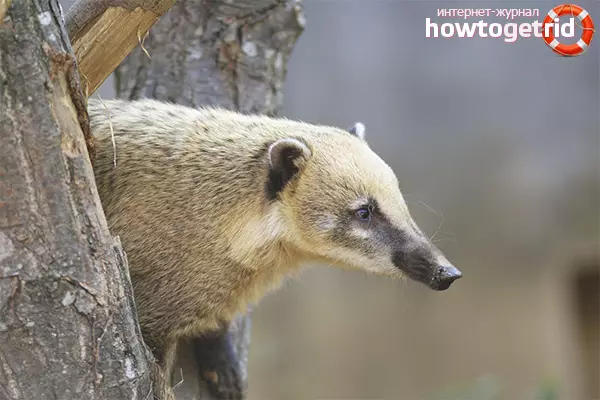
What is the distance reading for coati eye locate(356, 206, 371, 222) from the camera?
2994mm

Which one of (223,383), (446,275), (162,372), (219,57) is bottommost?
(223,383)

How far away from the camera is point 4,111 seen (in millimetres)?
1992

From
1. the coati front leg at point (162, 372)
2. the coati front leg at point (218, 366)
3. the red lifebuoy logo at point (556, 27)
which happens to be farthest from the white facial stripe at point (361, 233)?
the red lifebuoy logo at point (556, 27)

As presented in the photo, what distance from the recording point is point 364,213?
3.00m

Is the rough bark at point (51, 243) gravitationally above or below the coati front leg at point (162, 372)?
above

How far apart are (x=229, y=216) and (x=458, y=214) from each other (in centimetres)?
488

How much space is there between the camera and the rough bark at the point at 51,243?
202 cm

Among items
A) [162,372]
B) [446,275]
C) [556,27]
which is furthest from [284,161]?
[556,27]

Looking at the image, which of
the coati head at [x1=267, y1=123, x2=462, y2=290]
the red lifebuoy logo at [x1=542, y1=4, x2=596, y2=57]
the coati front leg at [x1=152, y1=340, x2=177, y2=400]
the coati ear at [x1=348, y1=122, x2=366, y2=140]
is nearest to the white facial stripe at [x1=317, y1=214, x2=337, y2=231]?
the coati head at [x1=267, y1=123, x2=462, y2=290]

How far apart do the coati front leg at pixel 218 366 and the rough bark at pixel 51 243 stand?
4.39 feet

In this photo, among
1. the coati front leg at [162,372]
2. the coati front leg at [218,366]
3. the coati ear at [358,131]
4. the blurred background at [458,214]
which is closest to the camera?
the coati front leg at [162,372]

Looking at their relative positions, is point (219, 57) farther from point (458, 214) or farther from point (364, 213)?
point (458, 214)

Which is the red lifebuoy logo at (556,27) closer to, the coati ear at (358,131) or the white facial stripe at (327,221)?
the coati ear at (358,131)

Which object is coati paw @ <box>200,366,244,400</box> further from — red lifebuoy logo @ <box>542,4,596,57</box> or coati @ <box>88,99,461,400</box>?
red lifebuoy logo @ <box>542,4,596,57</box>
